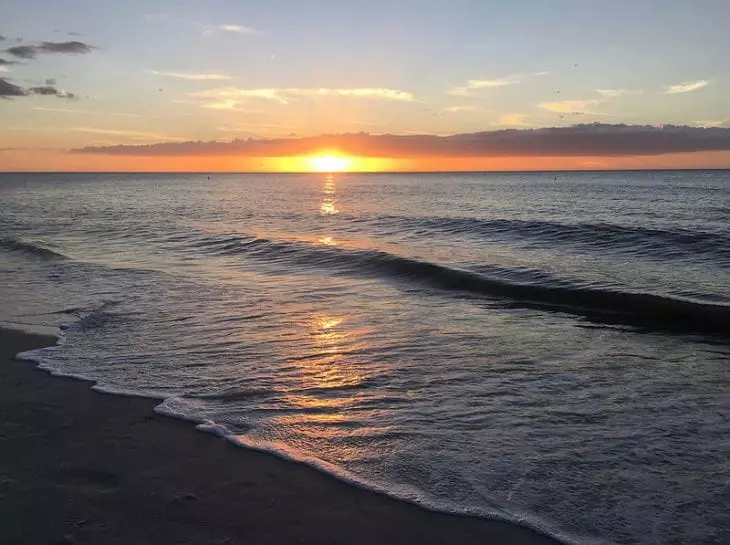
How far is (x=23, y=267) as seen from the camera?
1808cm

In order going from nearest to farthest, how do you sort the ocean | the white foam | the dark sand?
the dark sand → the white foam → the ocean

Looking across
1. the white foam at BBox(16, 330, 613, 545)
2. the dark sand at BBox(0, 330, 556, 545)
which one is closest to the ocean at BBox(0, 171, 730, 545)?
the white foam at BBox(16, 330, 613, 545)

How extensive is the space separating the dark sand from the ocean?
26 centimetres

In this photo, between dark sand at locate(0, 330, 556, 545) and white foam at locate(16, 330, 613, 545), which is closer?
dark sand at locate(0, 330, 556, 545)

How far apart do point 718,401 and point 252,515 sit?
577 cm

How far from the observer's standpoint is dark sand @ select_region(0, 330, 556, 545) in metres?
4.20

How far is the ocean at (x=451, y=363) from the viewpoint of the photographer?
4984 mm

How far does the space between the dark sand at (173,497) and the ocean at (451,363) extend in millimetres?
259

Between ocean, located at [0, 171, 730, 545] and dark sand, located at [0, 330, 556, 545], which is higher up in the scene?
ocean, located at [0, 171, 730, 545]

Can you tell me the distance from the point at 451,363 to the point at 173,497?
4.68 meters

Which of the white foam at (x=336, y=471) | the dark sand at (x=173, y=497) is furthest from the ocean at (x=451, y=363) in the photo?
the dark sand at (x=173, y=497)

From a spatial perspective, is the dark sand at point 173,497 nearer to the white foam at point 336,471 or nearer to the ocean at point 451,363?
the white foam at point 336,471

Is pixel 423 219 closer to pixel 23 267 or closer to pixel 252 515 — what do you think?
pixel 23 267

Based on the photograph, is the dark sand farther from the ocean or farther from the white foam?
the ocean
